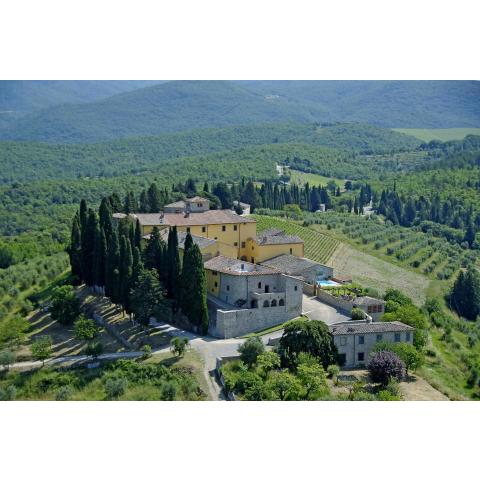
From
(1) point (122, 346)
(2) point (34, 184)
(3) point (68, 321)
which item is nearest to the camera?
(1) point (122, 346)

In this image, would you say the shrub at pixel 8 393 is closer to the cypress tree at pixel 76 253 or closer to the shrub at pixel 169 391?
the shrub at pixel 169 391

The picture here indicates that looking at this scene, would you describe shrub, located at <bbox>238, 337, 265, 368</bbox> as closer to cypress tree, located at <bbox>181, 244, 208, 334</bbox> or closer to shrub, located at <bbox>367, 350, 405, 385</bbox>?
cypress tree, located at <bbox>181, 244, 208, 334</bbox>

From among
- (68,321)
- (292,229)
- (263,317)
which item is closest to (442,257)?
(292,229)

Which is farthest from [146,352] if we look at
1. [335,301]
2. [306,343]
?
[335,301]

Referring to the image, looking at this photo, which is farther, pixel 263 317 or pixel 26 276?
pixel 26 276

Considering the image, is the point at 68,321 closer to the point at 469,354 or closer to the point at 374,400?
the point at 374,400

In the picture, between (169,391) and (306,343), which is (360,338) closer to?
(306,343)

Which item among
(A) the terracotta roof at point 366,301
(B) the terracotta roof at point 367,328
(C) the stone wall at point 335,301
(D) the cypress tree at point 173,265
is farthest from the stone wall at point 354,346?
(D) the cypress tree at point 173,265
